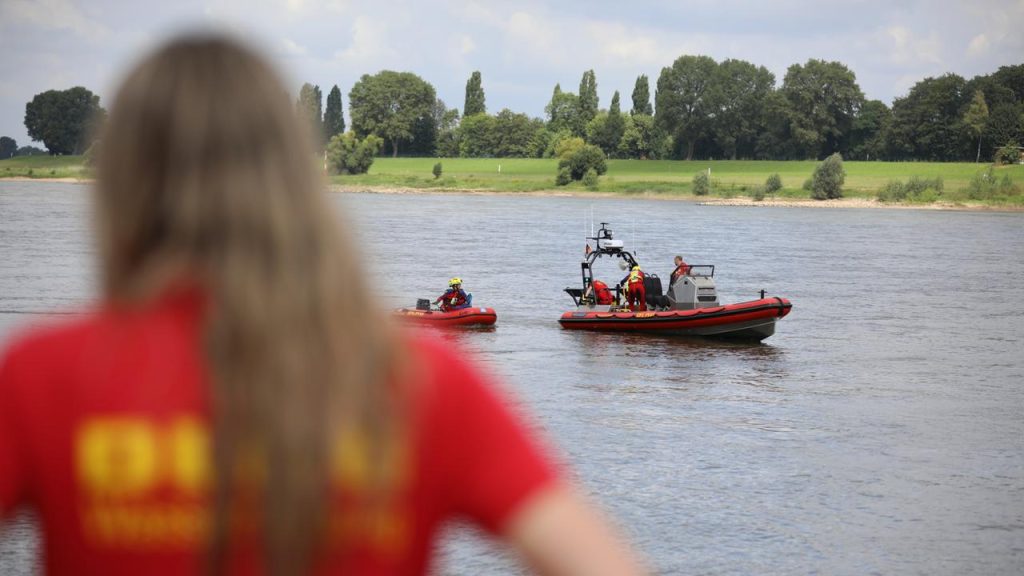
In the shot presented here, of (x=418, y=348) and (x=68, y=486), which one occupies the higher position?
(x=418, y=348)

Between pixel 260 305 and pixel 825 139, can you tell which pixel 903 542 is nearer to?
pixel 260 305

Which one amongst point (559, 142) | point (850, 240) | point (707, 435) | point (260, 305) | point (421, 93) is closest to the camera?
point (260, 305)

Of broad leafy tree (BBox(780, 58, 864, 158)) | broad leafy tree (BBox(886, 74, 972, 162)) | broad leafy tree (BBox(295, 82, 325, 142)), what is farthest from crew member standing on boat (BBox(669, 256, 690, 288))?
broad leafy tree (BBox(780, 58, 864, 158))

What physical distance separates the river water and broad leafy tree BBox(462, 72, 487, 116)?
13098 cm

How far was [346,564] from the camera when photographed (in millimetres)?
1476

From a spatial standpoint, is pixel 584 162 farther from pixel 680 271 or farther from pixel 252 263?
pixel 252 263

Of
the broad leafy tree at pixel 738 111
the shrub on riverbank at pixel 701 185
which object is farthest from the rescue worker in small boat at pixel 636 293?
the broad leafy tree at pixel 738 111

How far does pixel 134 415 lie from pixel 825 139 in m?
154

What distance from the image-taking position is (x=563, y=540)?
4.86ft

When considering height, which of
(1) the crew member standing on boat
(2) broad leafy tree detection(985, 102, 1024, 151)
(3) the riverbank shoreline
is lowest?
(3) the riverbank shoreline

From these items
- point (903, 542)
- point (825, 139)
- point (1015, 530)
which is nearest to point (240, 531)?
point (903, 542)

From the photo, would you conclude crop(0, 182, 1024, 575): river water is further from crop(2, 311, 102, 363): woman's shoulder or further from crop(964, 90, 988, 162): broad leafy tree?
crop(964, 90, 988, 162): broad leafy tree

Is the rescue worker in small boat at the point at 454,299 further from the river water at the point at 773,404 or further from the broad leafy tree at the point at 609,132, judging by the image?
the broad leafy tree at the point at 609,132

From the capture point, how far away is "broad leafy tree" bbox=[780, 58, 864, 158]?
150 m
